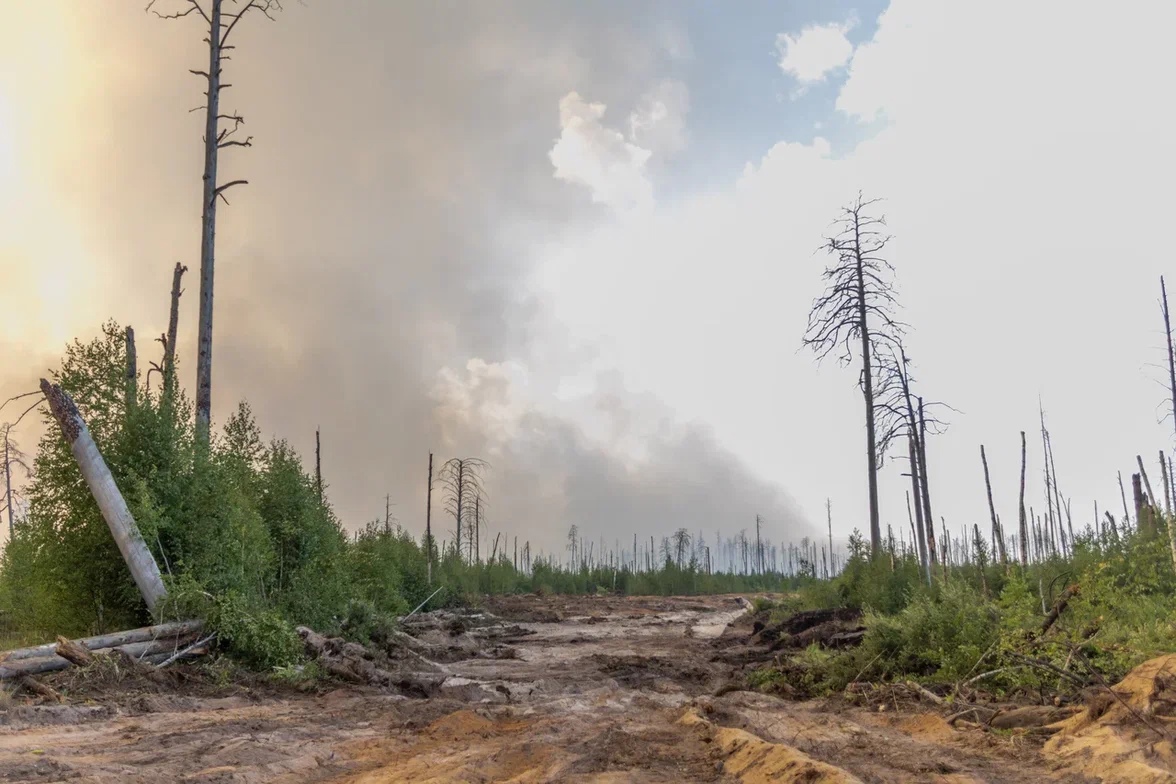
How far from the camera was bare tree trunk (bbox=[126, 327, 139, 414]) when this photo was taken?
13398 millimetres

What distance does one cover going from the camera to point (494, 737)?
25.2 feet

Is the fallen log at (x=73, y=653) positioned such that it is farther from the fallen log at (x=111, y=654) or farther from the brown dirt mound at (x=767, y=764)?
the brown dirt mound at (x=767, y=764)

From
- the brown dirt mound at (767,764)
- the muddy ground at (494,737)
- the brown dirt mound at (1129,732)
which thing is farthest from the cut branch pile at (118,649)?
the brown dirt mound at (1129,732)

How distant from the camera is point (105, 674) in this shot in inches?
398

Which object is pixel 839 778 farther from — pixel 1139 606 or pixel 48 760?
pixel 1139 606

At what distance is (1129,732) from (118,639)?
451 inches

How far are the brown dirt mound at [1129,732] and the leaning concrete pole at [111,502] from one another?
37.7 ft

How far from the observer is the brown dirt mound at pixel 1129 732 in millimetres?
5500

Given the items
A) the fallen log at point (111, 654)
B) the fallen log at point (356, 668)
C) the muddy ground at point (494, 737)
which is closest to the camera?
the muddy ground at point (494, 737)

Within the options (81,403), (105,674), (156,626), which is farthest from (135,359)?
(105,674)

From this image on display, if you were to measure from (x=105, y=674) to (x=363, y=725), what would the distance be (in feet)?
12.9

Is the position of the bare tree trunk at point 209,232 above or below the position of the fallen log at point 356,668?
above

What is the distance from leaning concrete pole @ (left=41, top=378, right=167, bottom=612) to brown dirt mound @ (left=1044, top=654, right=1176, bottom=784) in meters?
11.5

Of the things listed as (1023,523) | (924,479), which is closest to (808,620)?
(924,479)
